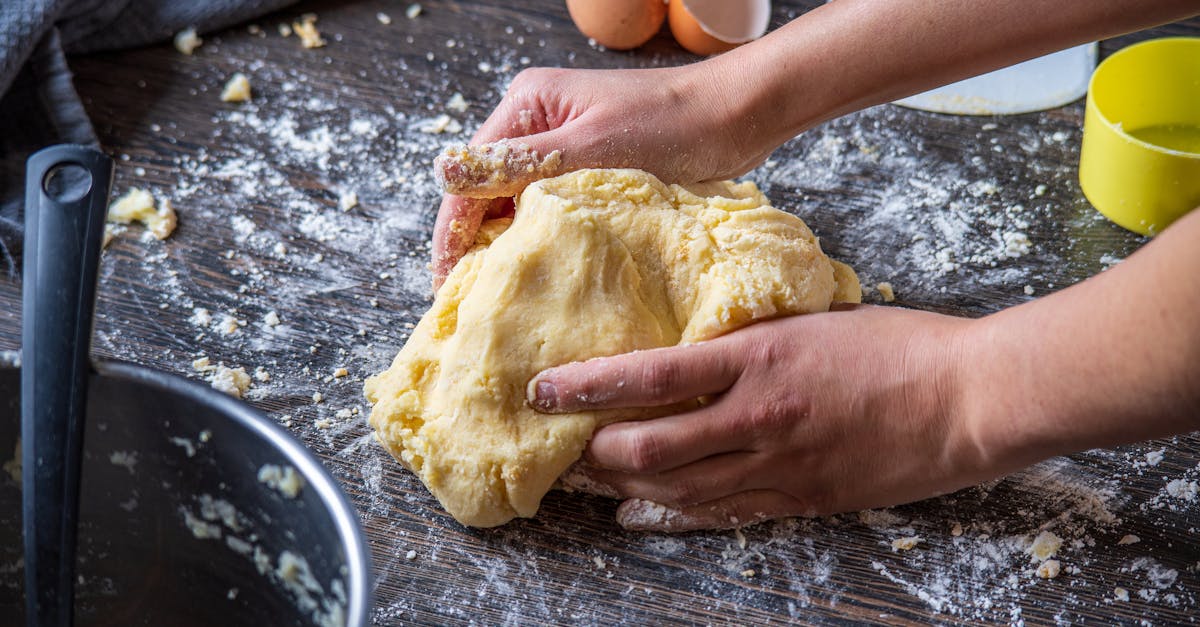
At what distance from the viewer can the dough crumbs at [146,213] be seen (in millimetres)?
1713

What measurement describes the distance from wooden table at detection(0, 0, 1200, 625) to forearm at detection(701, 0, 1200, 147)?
31cm

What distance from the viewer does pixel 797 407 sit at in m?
1.19

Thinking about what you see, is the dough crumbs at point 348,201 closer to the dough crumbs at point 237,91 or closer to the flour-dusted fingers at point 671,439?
the dough crumbs at point 237,91

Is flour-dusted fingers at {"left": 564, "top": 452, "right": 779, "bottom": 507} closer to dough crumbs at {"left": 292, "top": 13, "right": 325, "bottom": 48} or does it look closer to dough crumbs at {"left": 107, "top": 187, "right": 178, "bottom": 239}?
dough crumbs at {"left": 107, "top": 187, "right": 178, "bottom": 239}

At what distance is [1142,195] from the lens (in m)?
1.67

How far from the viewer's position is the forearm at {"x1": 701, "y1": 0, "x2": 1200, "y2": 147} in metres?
1.37

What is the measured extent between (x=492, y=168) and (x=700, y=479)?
0.50 metres

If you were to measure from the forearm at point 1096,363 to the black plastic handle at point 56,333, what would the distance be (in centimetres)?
93

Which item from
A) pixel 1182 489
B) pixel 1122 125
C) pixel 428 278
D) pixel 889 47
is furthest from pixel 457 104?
pixel 1182 489

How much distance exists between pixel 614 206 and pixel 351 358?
50 cm

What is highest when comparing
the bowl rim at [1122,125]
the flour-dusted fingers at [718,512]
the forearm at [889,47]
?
the forearm at [889,47]

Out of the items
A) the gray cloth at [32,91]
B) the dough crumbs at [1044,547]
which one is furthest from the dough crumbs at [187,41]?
the dough crumbs at [1044,547]

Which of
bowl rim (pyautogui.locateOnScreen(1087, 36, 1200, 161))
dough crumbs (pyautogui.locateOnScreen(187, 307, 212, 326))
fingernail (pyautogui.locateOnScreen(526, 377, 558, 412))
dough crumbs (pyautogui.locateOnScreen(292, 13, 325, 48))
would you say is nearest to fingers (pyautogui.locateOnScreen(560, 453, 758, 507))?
fingernail (pyautogui.locateOnScreen(526, 377, 558, 412))

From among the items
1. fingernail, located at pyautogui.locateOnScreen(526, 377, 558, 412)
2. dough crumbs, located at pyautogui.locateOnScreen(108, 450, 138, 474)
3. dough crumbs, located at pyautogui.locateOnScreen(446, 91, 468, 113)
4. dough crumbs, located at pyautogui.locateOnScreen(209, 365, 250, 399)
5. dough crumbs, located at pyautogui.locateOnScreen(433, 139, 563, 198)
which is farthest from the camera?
dough crumbs, located at pyautogui.locateOnScreen(446, 91, 468, 113)
